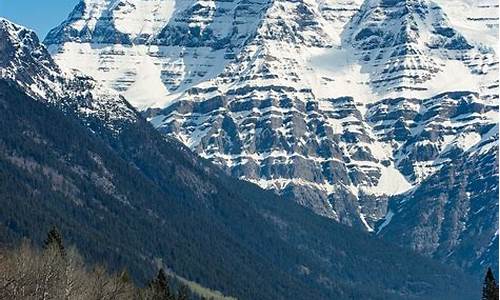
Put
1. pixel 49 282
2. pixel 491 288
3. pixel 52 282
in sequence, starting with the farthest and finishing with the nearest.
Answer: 1. pixel 491 288
2. pixel 52 282
3. pixel 49 282

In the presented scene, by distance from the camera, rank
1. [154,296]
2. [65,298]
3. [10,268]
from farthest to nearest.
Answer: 1. [154,296]
2. [10,268]
3. [65,298]

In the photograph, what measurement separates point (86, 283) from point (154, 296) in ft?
66.9

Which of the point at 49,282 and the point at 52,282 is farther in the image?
the point at 52,282

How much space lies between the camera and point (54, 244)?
18725 centimetres

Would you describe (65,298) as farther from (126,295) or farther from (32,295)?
(126,295)

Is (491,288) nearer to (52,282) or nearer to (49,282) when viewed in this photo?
(52,282)

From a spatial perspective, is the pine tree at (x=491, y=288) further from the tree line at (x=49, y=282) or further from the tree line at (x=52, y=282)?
the tree line at (x=49, y=282)


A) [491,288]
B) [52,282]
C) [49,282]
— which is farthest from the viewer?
[491,288]

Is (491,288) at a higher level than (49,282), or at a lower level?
lower

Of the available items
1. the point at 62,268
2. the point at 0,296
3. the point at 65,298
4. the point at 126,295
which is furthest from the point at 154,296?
the point at 0,296

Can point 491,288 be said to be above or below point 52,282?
below

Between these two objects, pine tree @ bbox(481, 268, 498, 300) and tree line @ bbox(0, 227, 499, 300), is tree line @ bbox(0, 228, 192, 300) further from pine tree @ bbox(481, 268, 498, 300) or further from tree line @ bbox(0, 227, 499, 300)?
pine tree @ bbox(481, 268, 498, 300)

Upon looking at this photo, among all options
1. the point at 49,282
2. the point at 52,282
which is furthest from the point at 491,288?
the point at 49,282

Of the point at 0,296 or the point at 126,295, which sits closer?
the point at 0,296
